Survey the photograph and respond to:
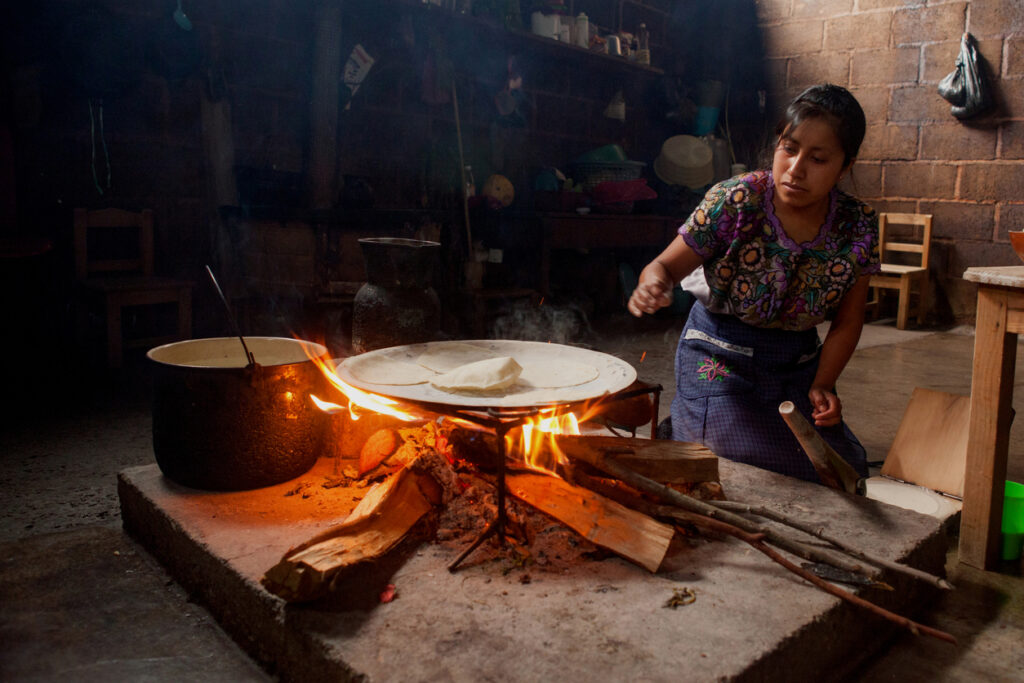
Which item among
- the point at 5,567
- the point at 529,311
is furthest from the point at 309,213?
the point at 5,567

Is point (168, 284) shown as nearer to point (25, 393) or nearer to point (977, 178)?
point (25, 393)

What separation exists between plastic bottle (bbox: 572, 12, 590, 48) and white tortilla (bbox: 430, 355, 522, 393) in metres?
5.50

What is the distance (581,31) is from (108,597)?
6.05m

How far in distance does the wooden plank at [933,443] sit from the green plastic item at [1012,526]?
0.74 feet

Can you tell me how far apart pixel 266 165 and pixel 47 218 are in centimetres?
133

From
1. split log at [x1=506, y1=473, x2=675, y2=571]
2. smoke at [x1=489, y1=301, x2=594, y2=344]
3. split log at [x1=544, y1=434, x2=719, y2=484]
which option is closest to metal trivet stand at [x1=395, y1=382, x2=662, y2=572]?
split log at [x1=506, y1=473, x2=675, y2=571]

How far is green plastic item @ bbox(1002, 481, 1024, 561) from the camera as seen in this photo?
6.77 feet

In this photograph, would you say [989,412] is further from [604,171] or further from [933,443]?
[604,171]

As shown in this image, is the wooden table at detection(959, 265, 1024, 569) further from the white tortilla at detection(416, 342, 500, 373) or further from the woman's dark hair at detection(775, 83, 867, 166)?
the white tortilla at detection(416, 342, 500, 373)

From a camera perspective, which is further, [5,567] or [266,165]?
[266,165]

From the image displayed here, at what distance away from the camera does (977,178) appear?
249 inches

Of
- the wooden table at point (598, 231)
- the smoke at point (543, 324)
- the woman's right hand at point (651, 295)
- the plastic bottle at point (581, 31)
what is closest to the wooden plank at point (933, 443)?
the woman's right hand at point (651, 295)

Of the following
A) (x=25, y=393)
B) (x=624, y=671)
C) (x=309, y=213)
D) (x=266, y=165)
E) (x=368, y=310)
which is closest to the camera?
(x=624, y=671)

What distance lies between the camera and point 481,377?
166cm
